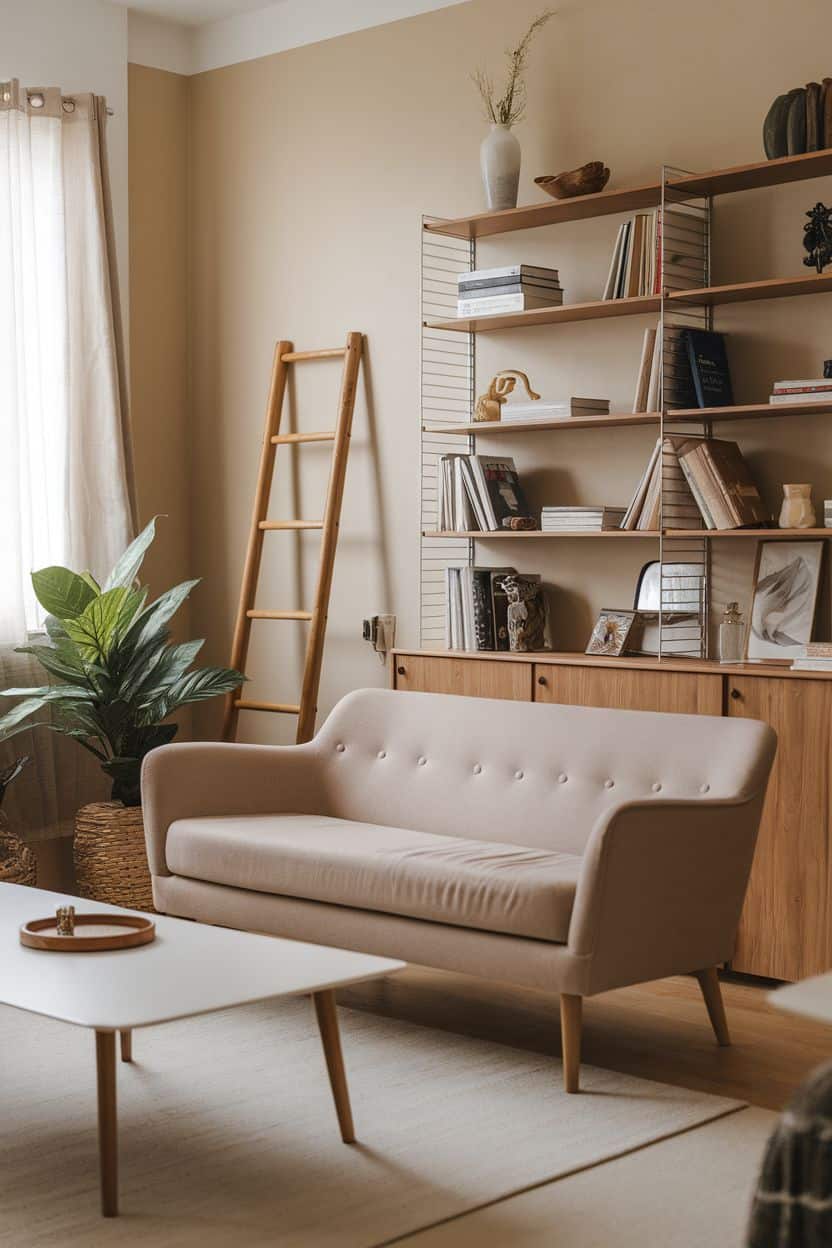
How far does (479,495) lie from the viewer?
4.65 metres

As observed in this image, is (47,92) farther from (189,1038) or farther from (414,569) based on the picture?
(189,1038)

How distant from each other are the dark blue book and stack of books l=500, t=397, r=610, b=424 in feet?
1.20

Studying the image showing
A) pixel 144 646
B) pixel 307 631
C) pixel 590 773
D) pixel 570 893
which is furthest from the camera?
pixel 307 631

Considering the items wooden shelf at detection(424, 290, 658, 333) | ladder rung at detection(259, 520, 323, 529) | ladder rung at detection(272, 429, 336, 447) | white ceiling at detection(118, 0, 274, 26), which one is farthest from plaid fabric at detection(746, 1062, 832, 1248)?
white ceiling at detection(118, 0, 274, 26)

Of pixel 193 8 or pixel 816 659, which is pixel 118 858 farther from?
pixel 193 8

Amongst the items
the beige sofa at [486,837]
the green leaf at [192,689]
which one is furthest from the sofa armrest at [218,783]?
the green leaf at [192,689]

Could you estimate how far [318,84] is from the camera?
5340mm

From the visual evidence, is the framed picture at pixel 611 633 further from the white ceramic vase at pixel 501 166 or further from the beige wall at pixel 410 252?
the white ceramic vase at pixel 501 166

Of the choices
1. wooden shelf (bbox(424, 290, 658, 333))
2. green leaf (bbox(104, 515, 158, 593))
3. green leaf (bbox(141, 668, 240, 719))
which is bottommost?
green leaf (bbox(141, 668, 240, 719))

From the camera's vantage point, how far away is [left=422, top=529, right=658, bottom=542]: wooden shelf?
13.9 ft

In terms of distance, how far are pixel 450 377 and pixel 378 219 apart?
62 centimetres

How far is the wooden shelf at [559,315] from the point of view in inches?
168

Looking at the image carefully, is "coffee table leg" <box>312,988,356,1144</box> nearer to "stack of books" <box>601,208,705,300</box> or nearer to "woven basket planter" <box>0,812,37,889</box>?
"woven basket planter" <box>0,812,37,889</box>

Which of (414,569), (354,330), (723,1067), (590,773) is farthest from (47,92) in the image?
(723,1067)
